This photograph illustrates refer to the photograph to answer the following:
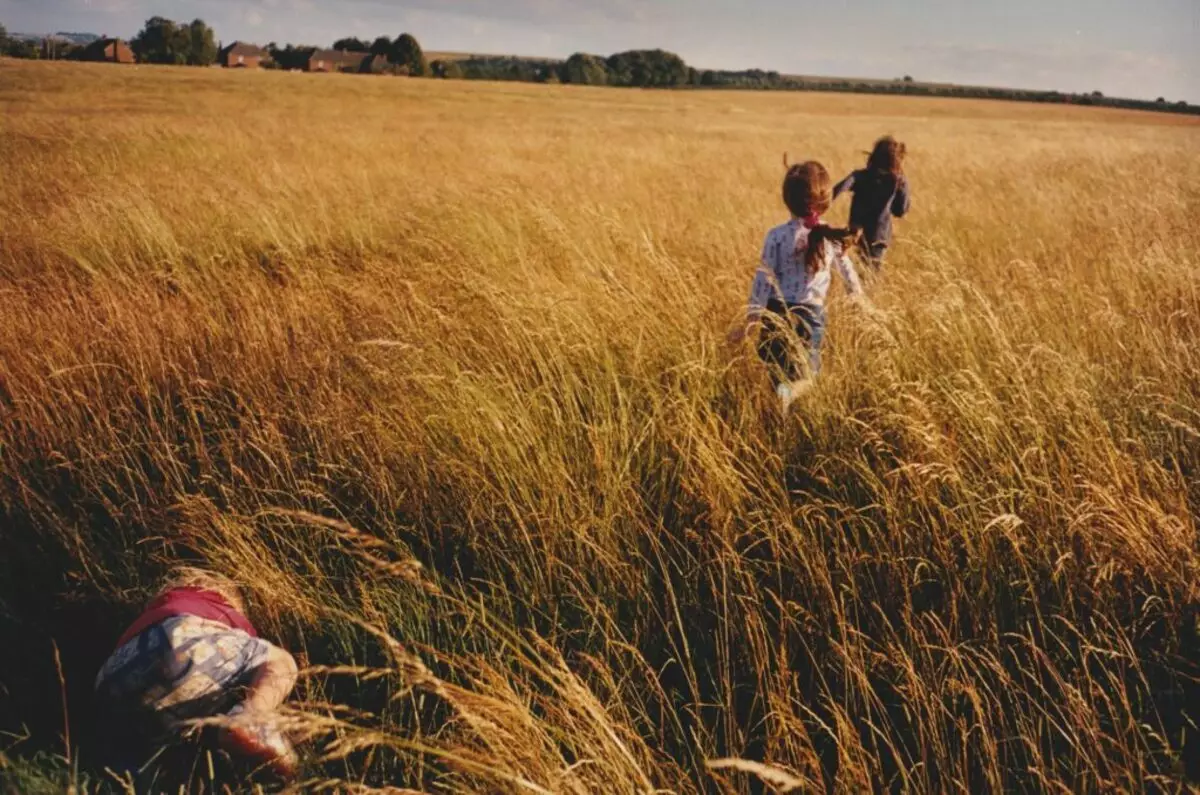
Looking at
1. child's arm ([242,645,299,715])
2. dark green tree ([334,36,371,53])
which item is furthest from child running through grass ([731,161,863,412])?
dark green tree ([334,36,371,53])

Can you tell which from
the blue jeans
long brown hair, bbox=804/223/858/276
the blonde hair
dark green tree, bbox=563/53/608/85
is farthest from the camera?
dark green tree, bbox=563/53/608/85

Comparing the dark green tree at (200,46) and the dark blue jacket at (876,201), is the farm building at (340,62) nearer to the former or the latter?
the dark green tree at (200,46)

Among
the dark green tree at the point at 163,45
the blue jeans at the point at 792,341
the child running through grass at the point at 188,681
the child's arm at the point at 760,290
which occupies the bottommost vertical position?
the child running through grass at the point at 188,681

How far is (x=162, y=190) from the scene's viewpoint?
6.70 metres

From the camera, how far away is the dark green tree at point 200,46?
191ft

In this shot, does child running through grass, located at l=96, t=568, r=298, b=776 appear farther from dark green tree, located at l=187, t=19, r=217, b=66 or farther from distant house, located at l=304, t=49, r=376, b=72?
distant house, located at l=304, t=49, r=376, b=72

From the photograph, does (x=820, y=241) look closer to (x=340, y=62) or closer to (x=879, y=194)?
(x=879, y=194)

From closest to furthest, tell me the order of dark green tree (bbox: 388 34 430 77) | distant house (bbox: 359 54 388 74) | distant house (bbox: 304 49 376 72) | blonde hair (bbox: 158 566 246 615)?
blonde hair (bbox: 158 566 246 615)
dark green tree (bbox: 388 34 430 77)
distant house (bbox: 359 54 388 74)
distant house (bbox: 304 49 376 72)

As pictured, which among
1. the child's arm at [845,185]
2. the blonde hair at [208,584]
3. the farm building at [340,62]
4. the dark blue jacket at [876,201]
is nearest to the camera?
the blonde hair at [208,584]

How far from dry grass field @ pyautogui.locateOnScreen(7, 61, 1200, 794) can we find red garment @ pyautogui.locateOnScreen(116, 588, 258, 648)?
109 mm

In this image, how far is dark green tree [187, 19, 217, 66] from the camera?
58.2 meters

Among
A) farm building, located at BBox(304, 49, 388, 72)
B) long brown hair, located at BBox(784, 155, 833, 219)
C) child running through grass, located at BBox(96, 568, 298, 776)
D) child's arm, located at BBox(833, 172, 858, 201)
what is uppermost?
farm building, located at BBox(304, 49, 388, 72)

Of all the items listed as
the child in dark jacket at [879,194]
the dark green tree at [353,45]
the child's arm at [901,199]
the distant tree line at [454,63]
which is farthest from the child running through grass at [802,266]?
the dark green tree at [353,45]

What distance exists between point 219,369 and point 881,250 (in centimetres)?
476
